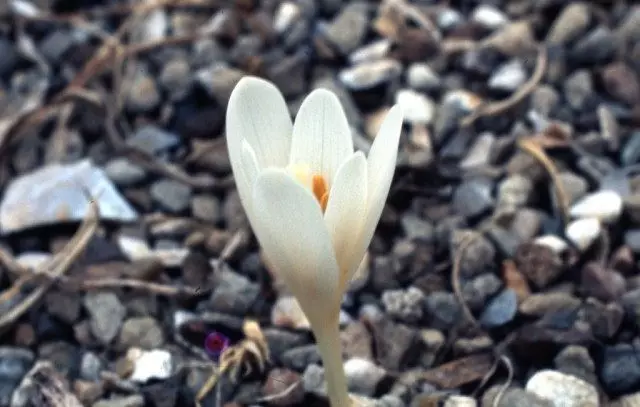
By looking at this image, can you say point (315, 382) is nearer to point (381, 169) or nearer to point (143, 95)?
point (381, 169)

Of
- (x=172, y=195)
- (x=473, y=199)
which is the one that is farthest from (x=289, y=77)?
(x=473, y=199)

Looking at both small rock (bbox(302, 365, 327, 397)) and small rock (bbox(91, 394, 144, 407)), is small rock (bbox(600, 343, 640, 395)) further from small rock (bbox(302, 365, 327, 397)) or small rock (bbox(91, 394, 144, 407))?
small rock (bbox(91, 394, 144, 407))

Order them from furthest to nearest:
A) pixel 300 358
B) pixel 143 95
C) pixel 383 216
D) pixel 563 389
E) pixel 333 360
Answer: pixel 143 95
pixel 383 216
pixel 300 358
pixel 563 389
pixel 333 360

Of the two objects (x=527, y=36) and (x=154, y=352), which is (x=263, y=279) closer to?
(x=154, y=352)

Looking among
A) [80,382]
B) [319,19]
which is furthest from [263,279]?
[319,19]

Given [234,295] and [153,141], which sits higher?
[153,141]

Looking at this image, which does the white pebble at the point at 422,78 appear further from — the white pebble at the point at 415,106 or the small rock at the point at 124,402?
the small rock at the point at 124,402
